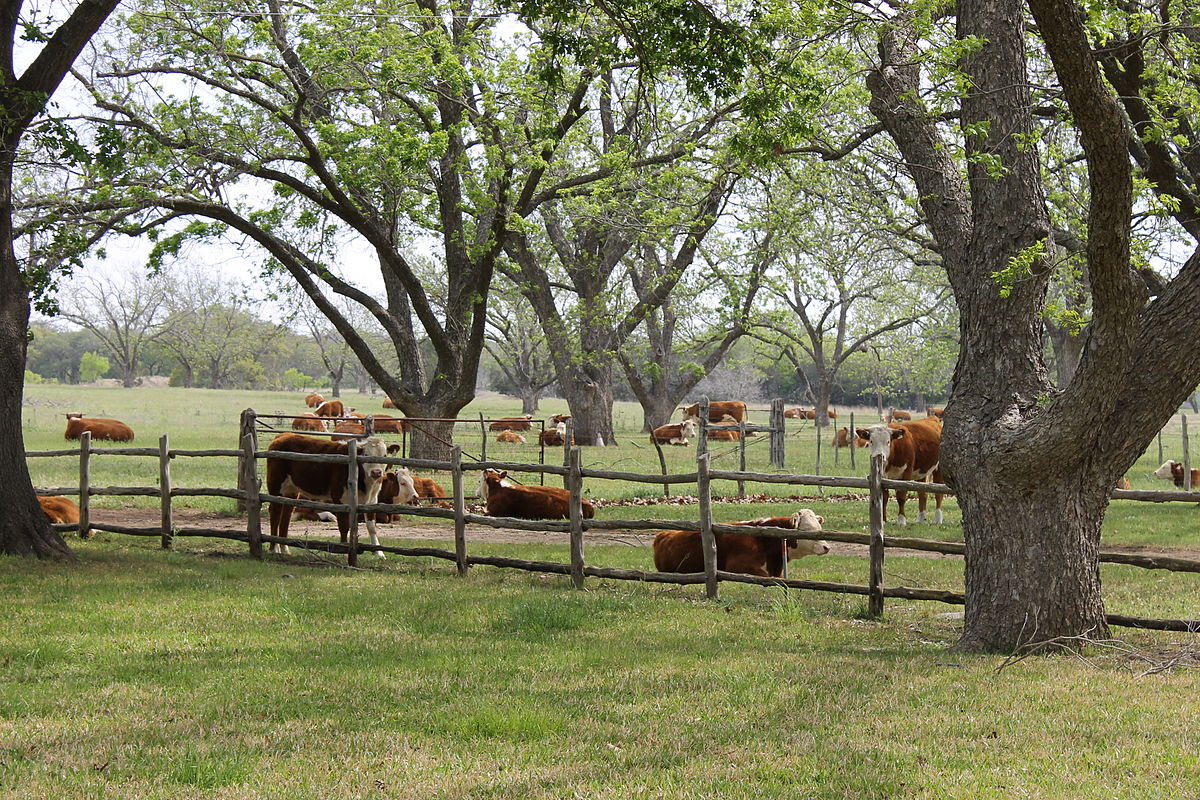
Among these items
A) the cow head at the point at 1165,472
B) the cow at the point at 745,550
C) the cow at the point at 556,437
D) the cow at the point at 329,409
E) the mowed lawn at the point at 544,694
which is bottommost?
the mowed lawn at the point at 544,694

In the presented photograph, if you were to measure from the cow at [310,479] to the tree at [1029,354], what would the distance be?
25.9 ft

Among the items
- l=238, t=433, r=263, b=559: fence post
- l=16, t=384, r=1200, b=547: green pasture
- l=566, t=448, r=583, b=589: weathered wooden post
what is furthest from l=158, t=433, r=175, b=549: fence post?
l=566, t=448, r=583, b=589: weathered wooden post

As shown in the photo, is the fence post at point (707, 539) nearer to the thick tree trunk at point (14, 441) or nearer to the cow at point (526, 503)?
the cow at point (526, 503)

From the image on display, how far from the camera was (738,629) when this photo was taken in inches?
360

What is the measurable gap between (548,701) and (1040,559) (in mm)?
3978

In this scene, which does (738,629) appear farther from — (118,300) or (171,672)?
(118,300)

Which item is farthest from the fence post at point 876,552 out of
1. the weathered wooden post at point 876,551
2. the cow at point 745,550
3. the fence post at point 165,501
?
the fence post at point 165,501

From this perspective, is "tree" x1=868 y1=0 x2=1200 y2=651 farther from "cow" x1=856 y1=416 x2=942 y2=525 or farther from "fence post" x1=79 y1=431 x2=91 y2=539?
"fence post" x1=79 y1=431 x2=91 y2=539

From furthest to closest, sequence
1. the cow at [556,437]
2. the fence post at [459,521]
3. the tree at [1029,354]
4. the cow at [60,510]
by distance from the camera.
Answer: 1. the cow at [556,437]
2. the cow at [60,510]
3. the fence post at [459,521]
4. the tree at [1029,354]

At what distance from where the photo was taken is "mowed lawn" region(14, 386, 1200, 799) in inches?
195

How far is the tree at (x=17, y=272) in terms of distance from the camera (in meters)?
11.6

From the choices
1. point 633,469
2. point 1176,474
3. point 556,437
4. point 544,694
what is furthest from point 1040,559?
point 556,437

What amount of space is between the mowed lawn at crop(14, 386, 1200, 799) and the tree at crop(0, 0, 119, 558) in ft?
1.66

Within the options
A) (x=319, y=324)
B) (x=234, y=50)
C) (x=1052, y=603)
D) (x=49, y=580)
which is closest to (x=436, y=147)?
(x=234, y=50)
